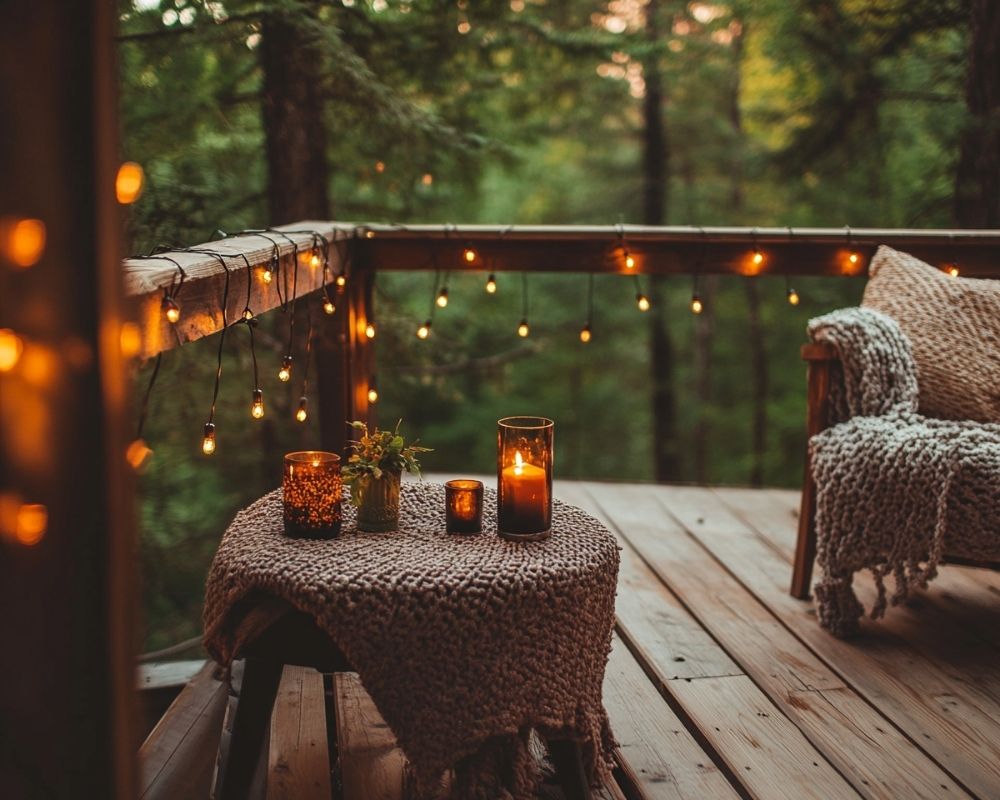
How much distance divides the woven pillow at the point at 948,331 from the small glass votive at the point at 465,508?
4.65ft

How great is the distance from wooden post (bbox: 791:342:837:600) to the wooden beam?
1.28 metres

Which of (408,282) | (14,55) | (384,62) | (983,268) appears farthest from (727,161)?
Answer: (14,55)

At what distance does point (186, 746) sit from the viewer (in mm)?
1811

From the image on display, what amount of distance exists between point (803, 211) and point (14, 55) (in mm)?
7733

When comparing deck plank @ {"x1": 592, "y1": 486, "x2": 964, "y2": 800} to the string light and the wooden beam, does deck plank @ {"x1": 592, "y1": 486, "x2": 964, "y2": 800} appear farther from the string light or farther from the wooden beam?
the string light

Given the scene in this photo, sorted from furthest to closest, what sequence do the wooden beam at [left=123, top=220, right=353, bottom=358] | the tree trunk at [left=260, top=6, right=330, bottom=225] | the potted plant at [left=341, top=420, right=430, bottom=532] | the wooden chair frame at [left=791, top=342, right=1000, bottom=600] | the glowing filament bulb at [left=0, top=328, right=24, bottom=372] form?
the tree trunk at [left=260, top=6, right=330, bottom=225], the wooden chair frame at [left=791, top=342, right=1000, bottom=600], the potted plant at [left=341, top=420, right=430, bottom=532], the wooden beam at [left=123, top=220, right=353, bottom=358], the glowing filament bulb at [left=0, top=328, right=24, bottom=372]

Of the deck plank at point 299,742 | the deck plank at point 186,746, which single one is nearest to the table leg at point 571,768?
the deck plank at point 299,742

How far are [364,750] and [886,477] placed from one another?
1.32m

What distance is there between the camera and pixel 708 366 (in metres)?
7.82

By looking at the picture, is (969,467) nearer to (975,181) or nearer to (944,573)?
(944,573)

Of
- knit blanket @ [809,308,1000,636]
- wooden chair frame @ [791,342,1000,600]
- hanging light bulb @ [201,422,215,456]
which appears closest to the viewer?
hanging light bulb @ [201,422,215,456]

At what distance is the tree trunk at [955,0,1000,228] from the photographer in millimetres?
3439

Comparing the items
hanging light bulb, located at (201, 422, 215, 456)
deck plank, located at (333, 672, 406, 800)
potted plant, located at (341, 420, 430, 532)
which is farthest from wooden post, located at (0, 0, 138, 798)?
deck plank, located at (333, 672, 406, 800)

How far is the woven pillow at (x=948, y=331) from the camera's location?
91.3 inches
